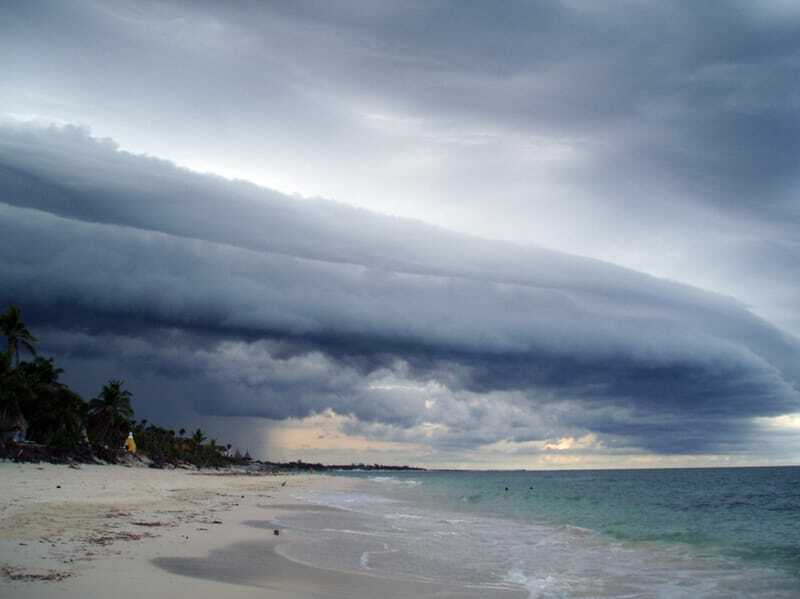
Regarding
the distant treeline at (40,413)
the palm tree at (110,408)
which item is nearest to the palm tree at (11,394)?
the distant treeline at (40,413)

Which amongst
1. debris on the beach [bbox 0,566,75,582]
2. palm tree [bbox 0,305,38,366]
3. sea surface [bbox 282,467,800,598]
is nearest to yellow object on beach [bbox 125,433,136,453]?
palm tree [bbox 0,305,38,366]

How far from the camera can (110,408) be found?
3401 inches

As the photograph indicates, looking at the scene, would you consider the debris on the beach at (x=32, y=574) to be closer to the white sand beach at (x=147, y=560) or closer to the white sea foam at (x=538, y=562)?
the white sand beach at (x=147, y=560)

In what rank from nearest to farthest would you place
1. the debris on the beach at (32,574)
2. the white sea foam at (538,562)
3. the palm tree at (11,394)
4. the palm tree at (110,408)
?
the debris on the beach at (32,574) < the white sea foam at (538,562) < the palm tree at (11,394) < the palm tree at (110,408)

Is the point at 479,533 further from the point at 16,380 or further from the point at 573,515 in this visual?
the point at 16,380

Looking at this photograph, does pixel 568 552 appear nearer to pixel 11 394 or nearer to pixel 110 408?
pixel 11 394

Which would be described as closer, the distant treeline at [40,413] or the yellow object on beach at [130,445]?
the distant treeline at [40,413]

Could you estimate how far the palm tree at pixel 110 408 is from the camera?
8550 cm

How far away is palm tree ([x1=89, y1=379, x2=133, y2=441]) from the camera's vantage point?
85500 mm

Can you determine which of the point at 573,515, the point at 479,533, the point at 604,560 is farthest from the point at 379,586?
the point at 573,515

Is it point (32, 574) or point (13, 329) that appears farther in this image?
point (13, 329)

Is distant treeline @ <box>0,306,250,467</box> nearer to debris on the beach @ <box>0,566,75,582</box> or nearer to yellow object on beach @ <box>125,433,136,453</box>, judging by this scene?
yellow object on beach @ <box>125,433,136,453</box>

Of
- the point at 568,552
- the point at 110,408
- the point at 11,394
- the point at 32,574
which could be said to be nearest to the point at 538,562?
the point at 568,552

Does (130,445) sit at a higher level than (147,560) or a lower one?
lower
